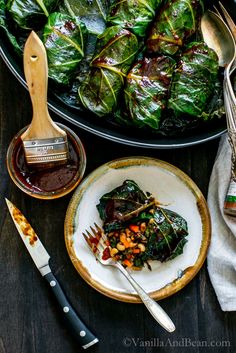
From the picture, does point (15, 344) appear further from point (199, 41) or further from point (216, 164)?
point (199, 41)

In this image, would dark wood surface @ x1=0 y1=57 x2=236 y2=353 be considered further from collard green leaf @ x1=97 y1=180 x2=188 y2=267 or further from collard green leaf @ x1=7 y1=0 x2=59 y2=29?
collard green leaf @ x1=7 y1=0 x2=59 y2=29

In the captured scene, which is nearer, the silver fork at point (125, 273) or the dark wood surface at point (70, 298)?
the silver fork at point (125, 273)

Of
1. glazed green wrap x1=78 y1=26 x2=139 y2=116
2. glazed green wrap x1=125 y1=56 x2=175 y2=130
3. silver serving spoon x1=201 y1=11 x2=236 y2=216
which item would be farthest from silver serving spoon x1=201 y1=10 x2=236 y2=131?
glazed green wrap x1=78 y1=26 x2=139 y2=116

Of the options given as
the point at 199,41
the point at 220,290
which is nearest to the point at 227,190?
the point at 220,290

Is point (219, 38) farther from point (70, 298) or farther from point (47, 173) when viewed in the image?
point (70, 298)

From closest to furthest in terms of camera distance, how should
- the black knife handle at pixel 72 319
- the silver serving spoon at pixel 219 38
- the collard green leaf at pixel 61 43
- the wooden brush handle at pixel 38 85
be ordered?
the wooden brush handle at pixel 38 85 → the collard green leaf at pixel 61 43 → the silver serving spoon at pixel 219 38 → the black knife handle at pixel 72 319

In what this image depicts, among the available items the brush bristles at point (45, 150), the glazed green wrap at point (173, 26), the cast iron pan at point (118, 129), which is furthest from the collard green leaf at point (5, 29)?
the glazed green wrap at point (173, 26)

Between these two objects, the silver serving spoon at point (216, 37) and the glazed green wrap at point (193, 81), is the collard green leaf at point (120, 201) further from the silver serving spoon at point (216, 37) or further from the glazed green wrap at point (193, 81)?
the silver serving spoon at point (216, 37)
